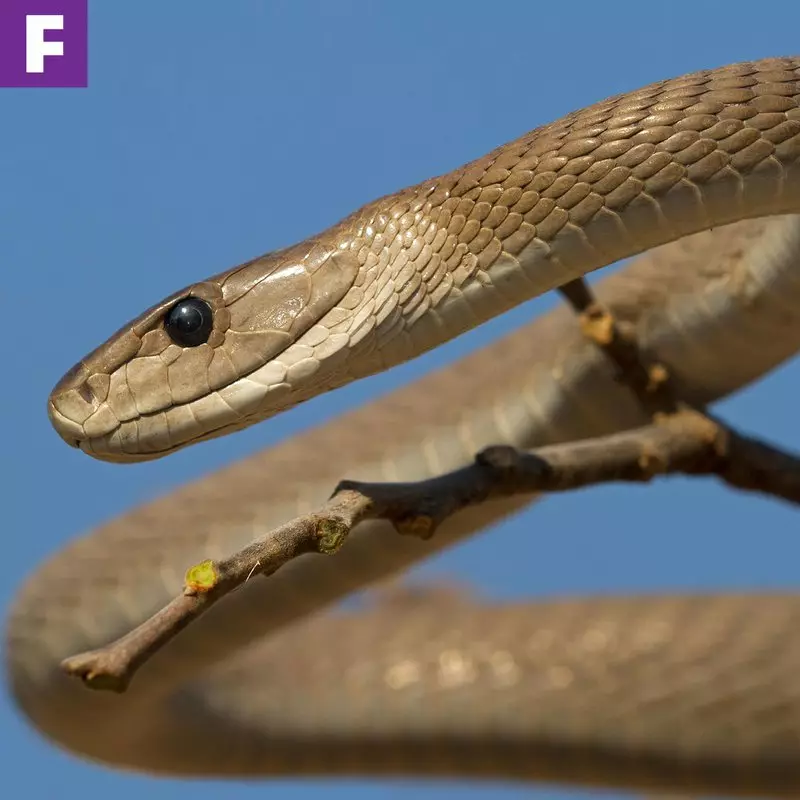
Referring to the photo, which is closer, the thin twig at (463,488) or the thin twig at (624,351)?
the thin twig at (463,488)

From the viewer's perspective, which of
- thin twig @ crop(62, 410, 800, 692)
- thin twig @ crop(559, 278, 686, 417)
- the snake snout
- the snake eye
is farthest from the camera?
thin twig @ crop(559, 278, 686, 417)

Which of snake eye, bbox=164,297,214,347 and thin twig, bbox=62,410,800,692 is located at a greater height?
snake eye, bbox=164,297,214,347

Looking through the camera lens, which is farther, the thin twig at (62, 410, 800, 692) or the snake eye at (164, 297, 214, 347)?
the snake eye at (164, 297, 214, 347)

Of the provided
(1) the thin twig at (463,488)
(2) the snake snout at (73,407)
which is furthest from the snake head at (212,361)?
(1) the thin twig at (463,488)

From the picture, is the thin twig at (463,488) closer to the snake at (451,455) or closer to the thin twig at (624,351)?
the thin twig at (624,351)

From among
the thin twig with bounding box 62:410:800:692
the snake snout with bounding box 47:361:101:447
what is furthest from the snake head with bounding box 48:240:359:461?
the thin twig with bounding box 62:410:800:692

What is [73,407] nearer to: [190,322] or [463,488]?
[190,322]

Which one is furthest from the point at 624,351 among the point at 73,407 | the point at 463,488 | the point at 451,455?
the point at 73,407

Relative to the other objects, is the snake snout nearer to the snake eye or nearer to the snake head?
the snake head

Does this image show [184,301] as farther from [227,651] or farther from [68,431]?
[227,651]
